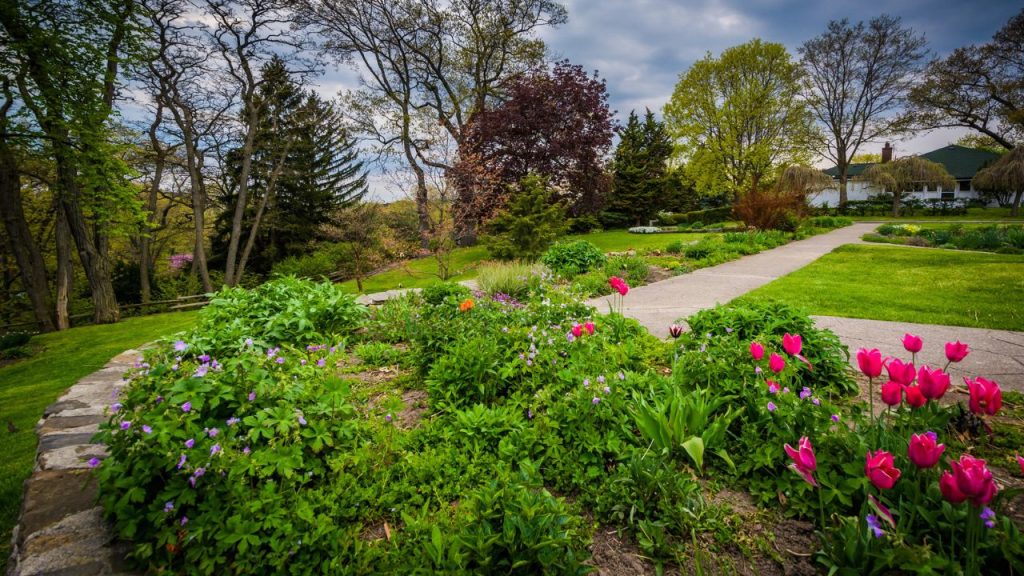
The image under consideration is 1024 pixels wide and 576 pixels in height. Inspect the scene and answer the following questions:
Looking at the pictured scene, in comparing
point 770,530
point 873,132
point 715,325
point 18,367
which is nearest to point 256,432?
point 770,530

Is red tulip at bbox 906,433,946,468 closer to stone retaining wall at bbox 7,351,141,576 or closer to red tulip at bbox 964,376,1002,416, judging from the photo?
red tulip at bbox 964,376,1002,416

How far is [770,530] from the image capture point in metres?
1.52

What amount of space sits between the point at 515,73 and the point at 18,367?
19135 millimetres

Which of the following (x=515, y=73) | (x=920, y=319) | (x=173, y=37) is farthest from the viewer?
(x=515, y=73)

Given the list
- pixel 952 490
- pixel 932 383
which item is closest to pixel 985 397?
pixel 932 383

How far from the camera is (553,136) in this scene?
15148mm

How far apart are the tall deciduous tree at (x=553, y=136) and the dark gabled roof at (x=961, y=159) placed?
3834 centimetres

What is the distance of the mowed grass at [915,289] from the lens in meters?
4.28

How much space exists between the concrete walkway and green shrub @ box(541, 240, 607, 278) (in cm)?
172

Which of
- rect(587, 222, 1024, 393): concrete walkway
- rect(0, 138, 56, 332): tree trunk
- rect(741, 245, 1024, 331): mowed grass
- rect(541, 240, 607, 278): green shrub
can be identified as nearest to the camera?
rect(587, 222, 1024, 393): concrete walkway

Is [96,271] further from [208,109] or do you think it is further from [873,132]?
[873,132]

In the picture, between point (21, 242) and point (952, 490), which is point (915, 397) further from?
point (21, 242)

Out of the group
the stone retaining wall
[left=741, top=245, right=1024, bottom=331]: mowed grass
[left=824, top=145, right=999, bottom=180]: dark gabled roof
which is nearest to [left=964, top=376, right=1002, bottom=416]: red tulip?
[left=741, top=245, right=1024, bottom=331]: mowed grass

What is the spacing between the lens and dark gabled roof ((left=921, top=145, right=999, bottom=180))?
107 feet
